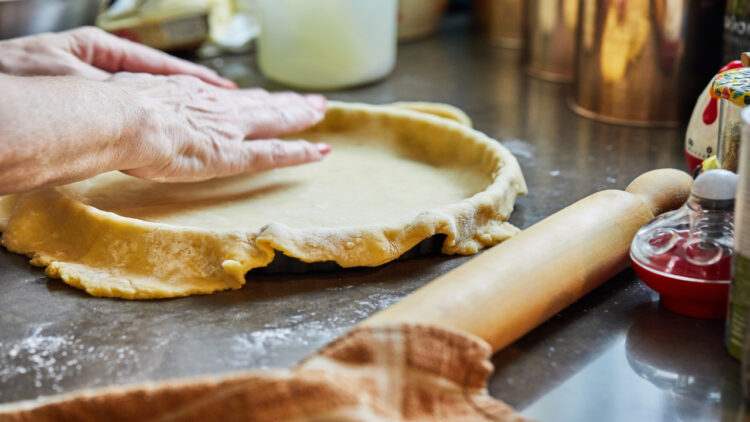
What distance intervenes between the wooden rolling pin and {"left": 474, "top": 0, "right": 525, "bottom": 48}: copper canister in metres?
1.33

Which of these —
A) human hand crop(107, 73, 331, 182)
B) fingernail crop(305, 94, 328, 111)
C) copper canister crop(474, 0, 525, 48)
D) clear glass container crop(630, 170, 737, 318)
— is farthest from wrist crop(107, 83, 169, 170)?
copper canister crop(474, 0, 525, 48)

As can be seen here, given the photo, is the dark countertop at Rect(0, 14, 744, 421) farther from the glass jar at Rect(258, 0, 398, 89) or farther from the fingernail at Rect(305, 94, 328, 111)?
the glass jar at Rect(258, 0, 398, 89)

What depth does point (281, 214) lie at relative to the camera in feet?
4.20

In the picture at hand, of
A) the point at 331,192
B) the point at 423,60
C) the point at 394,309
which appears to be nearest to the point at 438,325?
the point at 394,309

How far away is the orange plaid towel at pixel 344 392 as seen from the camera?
0.73 m

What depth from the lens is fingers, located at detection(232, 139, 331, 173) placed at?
136 cm

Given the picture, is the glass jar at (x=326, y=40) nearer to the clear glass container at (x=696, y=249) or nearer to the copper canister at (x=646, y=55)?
the copper canister at (x=646, y=55)

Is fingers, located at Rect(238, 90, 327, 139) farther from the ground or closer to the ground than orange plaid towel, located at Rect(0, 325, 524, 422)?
farther from the ground

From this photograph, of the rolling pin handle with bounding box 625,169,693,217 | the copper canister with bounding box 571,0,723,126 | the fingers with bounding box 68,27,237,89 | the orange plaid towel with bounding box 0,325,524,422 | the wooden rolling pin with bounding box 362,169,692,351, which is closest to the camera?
the orange plaid towel with bounding box 0,325,524,422

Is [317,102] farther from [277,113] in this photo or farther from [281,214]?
[281,214]

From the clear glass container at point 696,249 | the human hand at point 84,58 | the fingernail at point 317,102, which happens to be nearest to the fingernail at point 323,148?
the fingernail at point 317,102

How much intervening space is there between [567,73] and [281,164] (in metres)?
1.01

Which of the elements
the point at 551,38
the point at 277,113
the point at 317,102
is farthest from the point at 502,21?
the point at 277,113

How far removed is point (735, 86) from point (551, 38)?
1.09 metres
